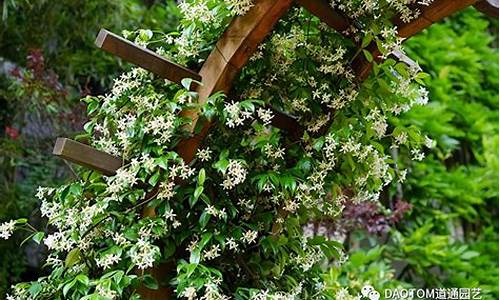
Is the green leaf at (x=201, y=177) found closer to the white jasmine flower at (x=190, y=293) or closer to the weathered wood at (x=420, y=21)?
the white jasmine flower at (x=190, y=293)

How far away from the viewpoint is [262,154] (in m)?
1.36

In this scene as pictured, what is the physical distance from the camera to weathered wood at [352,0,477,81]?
138 centimetres

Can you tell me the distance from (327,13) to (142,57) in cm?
44

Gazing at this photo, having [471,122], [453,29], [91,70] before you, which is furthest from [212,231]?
[453,29]

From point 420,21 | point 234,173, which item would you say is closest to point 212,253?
point 234,173

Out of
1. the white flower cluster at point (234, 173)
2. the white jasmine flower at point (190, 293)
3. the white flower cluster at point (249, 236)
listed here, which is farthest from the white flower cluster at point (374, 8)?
the white jasmine flower at point (190, 293)

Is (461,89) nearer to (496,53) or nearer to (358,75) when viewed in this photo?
(496,53)

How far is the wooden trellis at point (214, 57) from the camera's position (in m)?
1.25

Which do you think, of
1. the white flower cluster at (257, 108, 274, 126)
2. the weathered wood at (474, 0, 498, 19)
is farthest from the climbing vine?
the weathered wood at (474, 0, 498, 19)

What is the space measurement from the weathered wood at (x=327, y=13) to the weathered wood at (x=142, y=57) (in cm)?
30

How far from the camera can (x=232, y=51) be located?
4.27 feet

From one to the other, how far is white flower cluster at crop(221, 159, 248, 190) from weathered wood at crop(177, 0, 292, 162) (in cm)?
10

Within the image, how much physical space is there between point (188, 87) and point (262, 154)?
0.79ft

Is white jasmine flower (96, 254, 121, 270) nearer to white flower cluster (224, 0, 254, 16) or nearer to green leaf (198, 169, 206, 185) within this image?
green leaf (198, 169, 206, 185)
